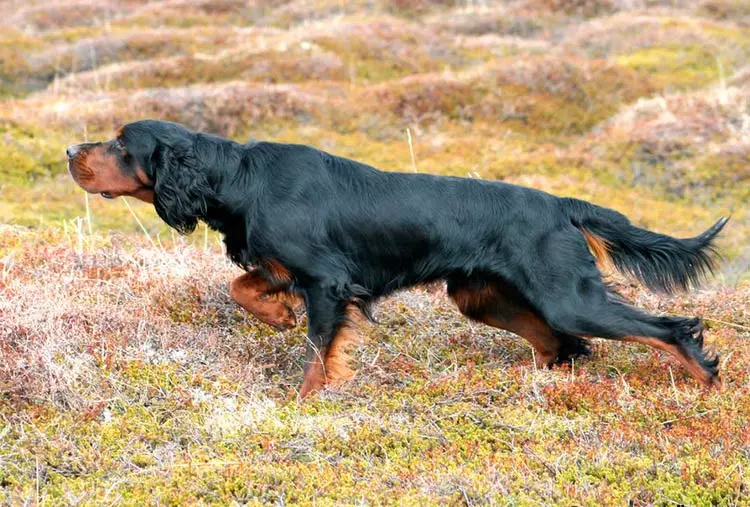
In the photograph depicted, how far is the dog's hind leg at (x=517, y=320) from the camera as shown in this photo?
17.8 feet

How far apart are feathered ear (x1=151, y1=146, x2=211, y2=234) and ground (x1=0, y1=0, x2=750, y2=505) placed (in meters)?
0.73

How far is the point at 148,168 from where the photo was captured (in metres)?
5.09

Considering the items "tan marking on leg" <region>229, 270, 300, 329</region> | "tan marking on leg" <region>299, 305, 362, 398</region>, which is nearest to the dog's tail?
"tan marking on leg" <region>299, 305, 362, 398</region>

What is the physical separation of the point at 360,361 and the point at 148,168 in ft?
5.31

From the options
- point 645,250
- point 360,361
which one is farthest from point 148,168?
point 645,250

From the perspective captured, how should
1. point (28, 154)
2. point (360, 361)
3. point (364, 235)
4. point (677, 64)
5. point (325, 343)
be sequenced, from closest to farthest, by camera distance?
point (325, 343) < point (364, 235) < point (360, 361) < point (28, 154) < point (677, 64)

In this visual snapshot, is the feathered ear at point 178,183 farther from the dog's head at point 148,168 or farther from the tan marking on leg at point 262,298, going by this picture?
the tan marking on leg at point 262,298

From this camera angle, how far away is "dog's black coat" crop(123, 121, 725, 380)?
16.4ft

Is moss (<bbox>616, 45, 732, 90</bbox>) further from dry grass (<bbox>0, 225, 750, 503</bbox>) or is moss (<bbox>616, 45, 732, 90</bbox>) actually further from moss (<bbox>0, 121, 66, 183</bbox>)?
dry grass (<bbox>0, 225, 750, 503</bbox>)

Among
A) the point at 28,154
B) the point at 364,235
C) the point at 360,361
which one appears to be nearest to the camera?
the point at 364,235

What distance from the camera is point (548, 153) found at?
1216 centimetres

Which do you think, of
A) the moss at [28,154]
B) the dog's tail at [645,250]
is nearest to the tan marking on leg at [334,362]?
the dog's tail at [645,250]

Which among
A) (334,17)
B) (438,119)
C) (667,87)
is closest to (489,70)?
(438,119)

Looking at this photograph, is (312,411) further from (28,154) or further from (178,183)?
(28,154)
